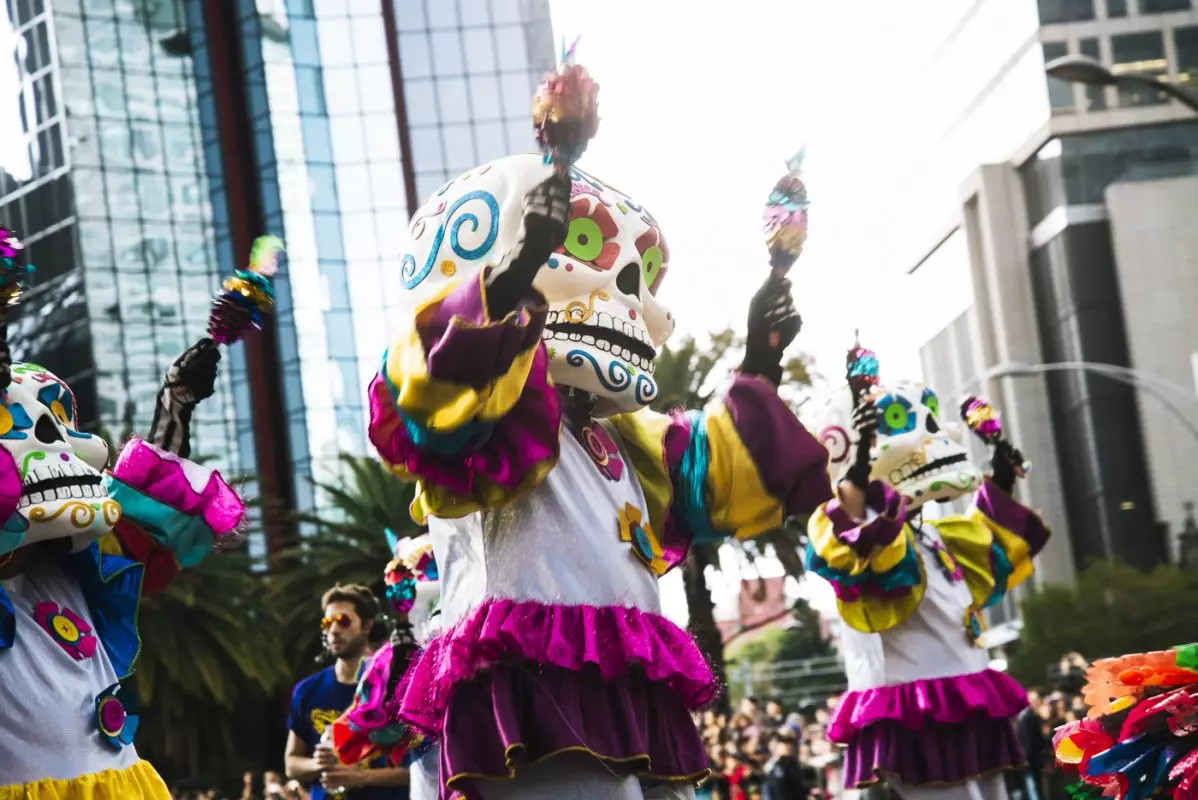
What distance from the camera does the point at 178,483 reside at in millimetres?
5832

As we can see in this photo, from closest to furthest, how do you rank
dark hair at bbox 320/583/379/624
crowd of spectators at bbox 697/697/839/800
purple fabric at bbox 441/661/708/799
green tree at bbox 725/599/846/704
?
purple fabric at bbox 441/661/708/799, dark hair at bbox 320/583/379/624, crowd of spectators at bbox 697/697/839/800, green tree at bbox 725/599/846/704

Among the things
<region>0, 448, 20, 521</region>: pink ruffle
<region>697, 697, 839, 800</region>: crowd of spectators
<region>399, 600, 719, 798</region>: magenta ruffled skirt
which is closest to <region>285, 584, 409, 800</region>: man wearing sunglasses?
<region>0, 448, 20, 521</region>: pink ruffle

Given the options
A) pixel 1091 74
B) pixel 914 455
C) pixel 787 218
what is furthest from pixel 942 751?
pixel 1091 74

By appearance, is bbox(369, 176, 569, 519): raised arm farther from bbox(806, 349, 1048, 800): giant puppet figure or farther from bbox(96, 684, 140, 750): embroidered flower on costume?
bbox(806, 349, 1048, 800): giant puppet figure

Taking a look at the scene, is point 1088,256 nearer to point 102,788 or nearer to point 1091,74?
point 1091,74

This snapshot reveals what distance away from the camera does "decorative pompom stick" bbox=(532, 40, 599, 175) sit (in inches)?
150

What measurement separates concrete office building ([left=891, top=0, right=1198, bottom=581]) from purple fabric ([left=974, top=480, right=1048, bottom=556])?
115 feet

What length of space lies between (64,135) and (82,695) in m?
45.0

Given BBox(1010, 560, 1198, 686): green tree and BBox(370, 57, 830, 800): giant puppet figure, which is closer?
BBox(370, 57, 830, 800): giant puppet figure

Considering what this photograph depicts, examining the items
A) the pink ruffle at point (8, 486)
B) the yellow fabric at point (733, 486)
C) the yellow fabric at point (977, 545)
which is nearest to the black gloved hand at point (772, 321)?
the yellow fabric at point (733, 486)

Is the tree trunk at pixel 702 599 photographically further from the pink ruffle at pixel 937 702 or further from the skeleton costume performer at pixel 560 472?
the skeleton costume performer at pixel 560 472

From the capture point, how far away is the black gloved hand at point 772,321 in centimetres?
452

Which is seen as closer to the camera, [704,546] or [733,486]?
[733,486]

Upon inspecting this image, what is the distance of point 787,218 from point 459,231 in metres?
0.80
